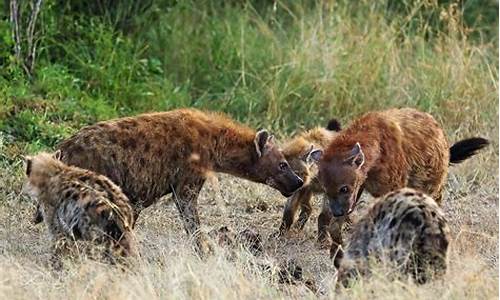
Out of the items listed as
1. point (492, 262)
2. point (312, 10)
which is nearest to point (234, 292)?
point (492, 262)

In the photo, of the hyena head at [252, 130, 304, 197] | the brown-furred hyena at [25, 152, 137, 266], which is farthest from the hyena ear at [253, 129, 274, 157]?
the brown-furred hyena at [25, 152, 137, 266]

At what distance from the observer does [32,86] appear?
12469mm

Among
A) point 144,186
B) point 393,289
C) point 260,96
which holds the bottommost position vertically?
point 260,96

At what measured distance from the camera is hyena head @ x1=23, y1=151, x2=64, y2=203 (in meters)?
8.75

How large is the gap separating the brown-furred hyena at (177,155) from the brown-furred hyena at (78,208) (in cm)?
61

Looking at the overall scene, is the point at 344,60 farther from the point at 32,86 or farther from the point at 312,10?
the point at 32,86

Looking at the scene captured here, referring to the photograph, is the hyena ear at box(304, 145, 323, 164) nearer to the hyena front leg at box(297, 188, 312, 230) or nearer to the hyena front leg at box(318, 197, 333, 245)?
the hyena front leg at box(318, 197, 333, 245)

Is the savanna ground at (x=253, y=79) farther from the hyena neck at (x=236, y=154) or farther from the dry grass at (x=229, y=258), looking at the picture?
the hyena neck at (x=236, y=154)

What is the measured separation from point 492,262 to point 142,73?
5.43 meters

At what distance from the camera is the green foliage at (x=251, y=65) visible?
12867 millimetres

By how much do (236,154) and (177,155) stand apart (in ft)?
1.70

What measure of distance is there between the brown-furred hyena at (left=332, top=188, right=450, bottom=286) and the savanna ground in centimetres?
140

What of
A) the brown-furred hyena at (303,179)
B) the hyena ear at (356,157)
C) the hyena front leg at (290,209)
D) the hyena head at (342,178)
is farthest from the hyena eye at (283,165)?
the hyena ear at (356,157)

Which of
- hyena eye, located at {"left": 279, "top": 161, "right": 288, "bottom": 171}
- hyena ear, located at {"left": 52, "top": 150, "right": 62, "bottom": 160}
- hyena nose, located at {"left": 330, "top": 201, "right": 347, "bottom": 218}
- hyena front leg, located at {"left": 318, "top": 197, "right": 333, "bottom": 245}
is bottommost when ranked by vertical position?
hyena front leg, located at {"left": 318, "top": 197, "right": 333, "bottom": 245}
